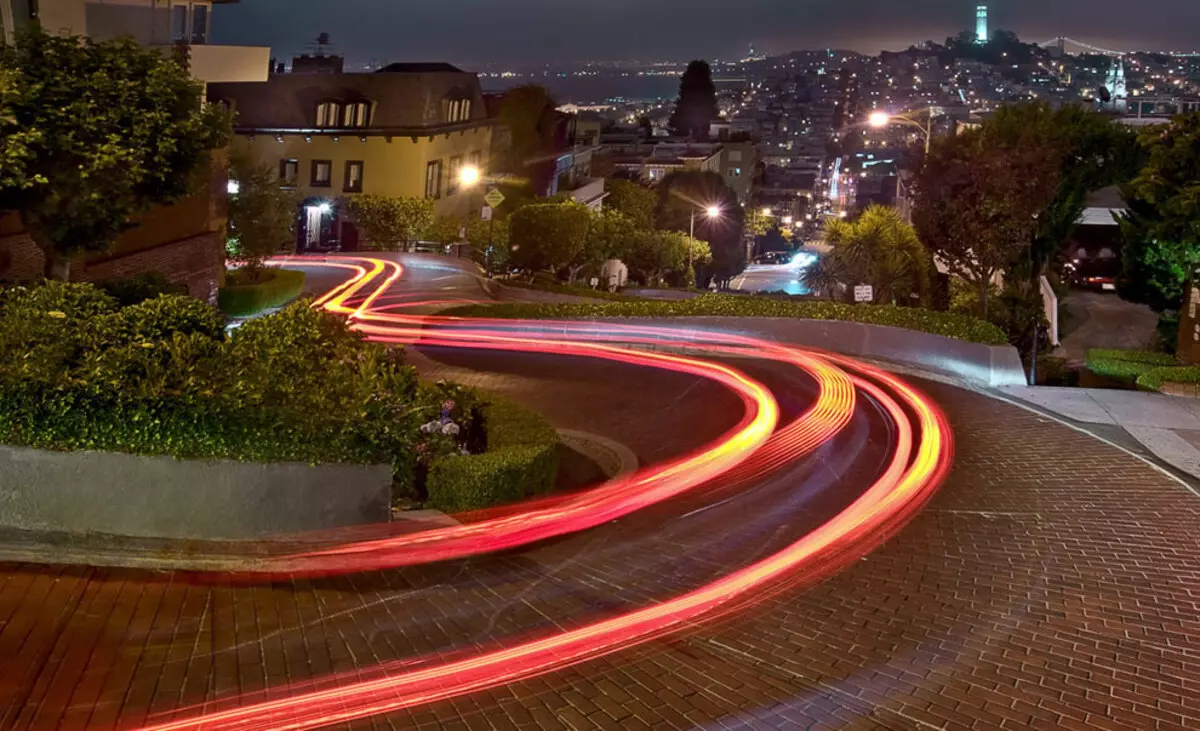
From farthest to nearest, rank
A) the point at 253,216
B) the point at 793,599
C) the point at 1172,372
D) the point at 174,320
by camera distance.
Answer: the point at 253,216 → the point at 1172,372 → the point at 174,320 → the point at 793,599

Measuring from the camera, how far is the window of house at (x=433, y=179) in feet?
171

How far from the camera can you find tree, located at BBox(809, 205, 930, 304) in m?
34.1

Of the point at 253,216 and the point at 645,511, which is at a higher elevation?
the point at 253,216

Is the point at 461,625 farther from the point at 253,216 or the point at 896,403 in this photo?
the point at 253,216

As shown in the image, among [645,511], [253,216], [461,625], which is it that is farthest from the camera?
[253,216]

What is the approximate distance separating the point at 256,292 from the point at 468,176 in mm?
29871

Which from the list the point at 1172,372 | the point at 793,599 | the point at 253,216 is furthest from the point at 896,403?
the point at 253,216

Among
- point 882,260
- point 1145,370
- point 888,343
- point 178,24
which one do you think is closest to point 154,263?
point 178,24

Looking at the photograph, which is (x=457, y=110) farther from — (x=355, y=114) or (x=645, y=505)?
(x=645, y=505)

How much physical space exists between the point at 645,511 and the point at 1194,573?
18.2 feet

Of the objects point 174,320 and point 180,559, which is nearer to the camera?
point 180,559

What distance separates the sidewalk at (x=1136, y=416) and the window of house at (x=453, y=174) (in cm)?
3844

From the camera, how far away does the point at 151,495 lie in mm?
10602

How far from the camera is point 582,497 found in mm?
12703
